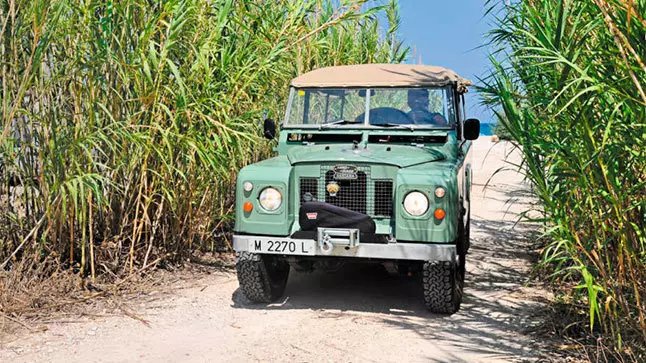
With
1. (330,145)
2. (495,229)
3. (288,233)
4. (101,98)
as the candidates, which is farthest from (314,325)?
(495,229)

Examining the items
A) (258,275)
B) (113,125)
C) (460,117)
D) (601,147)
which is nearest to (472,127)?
(460,117)

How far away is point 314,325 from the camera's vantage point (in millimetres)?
5199

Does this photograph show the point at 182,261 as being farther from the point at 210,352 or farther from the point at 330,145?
the point at 210,352

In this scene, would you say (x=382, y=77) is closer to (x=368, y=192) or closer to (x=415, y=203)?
(x=368, y=192)

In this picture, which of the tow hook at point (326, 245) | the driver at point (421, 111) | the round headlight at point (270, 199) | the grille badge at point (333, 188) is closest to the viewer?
the tow hook at point (326, 245)

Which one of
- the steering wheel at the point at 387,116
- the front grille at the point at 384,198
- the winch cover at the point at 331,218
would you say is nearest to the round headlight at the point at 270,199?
the winch cover at the point at 331,218

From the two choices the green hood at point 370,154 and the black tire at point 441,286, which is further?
the green hood at point 370,154

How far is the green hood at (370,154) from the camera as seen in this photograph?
5461 mm

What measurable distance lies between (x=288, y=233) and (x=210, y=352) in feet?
3.80

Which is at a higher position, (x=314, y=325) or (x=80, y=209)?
(x=80, y=209)

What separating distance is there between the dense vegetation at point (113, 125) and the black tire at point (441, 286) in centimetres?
202

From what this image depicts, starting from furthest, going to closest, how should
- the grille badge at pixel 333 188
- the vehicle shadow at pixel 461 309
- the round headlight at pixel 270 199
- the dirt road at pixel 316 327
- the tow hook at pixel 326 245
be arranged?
the grille badge at pixel 333 188
the round headlight at pixel 270 199
the tow hook at pixel 326 245
the vehicle shadow at pixel 461 309
the dirt road at pixel 316 327

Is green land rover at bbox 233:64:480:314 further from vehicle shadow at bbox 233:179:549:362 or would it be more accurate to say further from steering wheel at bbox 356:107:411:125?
vehicle shadow at bbox 233:179:549:362

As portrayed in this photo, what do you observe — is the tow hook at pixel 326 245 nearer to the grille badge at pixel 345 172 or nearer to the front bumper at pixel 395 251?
the front bumper at pixel 395 251
